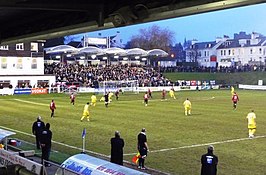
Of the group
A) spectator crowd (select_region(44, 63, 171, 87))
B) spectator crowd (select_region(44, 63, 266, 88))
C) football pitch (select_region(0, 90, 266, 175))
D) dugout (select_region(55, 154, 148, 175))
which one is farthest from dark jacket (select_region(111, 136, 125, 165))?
spectator crowd (select_region(44, 63, 171, 87))

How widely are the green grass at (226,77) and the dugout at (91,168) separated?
8975cm

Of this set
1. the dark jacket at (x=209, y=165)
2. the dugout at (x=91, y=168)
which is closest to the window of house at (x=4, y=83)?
the dark jacket at (x=209, y=165)

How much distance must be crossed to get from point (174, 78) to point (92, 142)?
79.1 meters

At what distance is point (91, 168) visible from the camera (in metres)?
10.1

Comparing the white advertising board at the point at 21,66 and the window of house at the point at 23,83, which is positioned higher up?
the white advertising board at the point at 21,66

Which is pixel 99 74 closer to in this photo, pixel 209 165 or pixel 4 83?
pixel 4 83

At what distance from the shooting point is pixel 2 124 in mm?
31234

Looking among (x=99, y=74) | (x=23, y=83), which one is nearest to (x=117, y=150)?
(x=23, y=83)

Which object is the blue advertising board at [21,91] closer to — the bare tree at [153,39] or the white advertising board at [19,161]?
the white advertising board at [19,161]

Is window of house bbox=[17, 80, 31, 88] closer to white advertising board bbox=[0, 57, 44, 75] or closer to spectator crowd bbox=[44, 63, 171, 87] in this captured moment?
white advertising board bbox=[0, 57, 44, 75]

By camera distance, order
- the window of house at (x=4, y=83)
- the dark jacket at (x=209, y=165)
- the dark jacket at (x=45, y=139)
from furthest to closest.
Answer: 1. the window of house at (x=4, y=83)
2. the dark jacket at (x=45, y=139)
3. the dark jacket at (x=209, y=165)

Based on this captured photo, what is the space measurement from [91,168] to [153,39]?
130498mm

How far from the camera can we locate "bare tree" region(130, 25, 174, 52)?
138250mm

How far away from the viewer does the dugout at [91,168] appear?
950 cm
